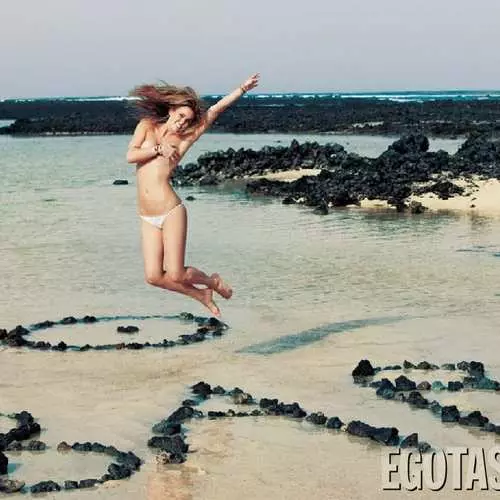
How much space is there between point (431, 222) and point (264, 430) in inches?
473

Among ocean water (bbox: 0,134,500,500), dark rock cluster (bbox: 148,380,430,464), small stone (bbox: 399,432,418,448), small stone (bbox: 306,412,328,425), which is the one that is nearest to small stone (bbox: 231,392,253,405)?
dark rock cluster (bbox: 148,380,430,464)

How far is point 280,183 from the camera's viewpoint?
1017 inches

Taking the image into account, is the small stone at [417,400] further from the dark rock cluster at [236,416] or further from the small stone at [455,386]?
the dark rock cluster at [236,416]

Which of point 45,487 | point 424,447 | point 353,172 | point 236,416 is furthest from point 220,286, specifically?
point 353,172

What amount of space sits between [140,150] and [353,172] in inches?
687

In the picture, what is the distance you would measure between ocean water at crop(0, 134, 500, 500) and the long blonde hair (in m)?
2.17

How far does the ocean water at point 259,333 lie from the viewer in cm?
703

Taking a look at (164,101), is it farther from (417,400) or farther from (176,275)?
(417,400)

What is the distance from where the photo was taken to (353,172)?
25.8 metres

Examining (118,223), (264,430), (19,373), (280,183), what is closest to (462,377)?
(264,430)

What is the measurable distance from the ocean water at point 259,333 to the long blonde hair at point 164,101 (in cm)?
217

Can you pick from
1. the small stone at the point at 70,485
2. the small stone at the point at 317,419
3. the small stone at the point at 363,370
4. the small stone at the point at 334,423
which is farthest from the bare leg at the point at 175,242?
the small stone at the point at 70,485

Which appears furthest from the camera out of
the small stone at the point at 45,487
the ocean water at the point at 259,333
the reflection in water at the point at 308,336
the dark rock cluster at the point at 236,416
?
the reflection in water at the point at 308,336

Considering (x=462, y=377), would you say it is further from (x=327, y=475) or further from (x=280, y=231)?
(x=280, y=231)
